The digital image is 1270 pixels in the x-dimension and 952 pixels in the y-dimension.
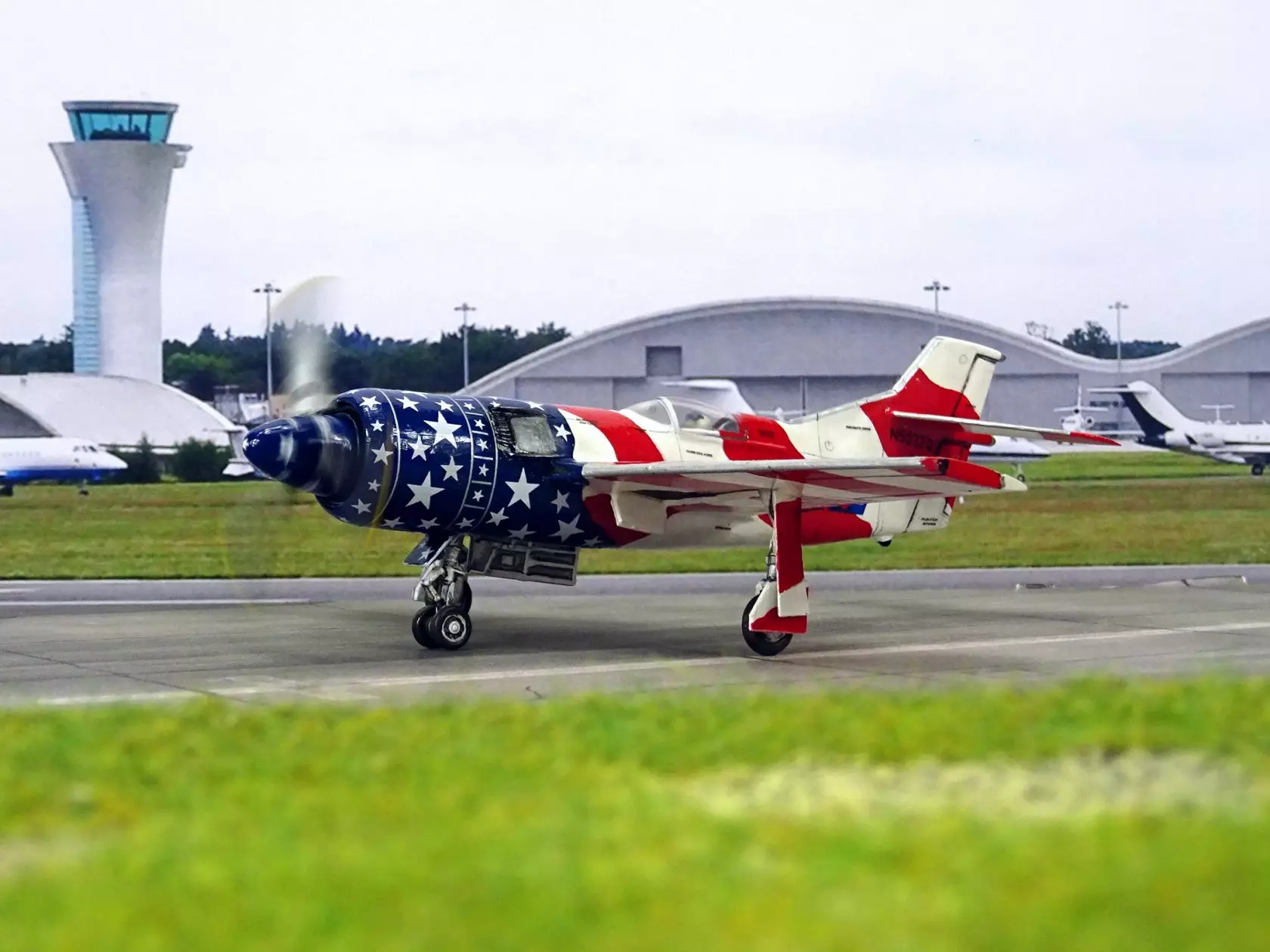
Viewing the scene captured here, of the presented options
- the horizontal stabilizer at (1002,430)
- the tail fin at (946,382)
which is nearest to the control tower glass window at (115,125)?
the tail fin at (946,382)

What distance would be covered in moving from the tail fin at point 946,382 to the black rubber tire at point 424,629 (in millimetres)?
6740

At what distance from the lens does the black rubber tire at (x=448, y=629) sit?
17.0 m

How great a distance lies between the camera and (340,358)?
17344 millimetres

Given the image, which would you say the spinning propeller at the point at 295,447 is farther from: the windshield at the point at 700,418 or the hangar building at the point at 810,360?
the hangar building at the point at 810,360

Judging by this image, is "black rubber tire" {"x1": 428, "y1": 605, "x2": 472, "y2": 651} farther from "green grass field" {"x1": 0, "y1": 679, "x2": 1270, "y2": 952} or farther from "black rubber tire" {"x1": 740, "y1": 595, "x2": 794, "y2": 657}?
"green grass field" {"x1": 0, "y1": 679, "x2": 1270, "y2": 952}

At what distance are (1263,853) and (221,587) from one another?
20.3 metres

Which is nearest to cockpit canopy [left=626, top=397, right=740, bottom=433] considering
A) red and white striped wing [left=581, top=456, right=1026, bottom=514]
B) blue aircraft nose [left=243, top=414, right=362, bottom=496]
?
red and white striped wing [left=581, top=456, right=1026, bottom=514]

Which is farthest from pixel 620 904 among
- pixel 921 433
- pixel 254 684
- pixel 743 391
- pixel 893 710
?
pixel 743 391

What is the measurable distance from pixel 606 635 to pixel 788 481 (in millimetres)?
3210

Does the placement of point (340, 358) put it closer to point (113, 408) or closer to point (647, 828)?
point (647, 828)

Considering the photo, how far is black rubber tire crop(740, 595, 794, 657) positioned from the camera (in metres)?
16.8

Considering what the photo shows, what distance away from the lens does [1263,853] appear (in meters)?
5.73

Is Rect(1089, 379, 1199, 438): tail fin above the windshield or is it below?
above

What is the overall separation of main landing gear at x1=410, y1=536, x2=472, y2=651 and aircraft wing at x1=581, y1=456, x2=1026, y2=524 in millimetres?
1731
